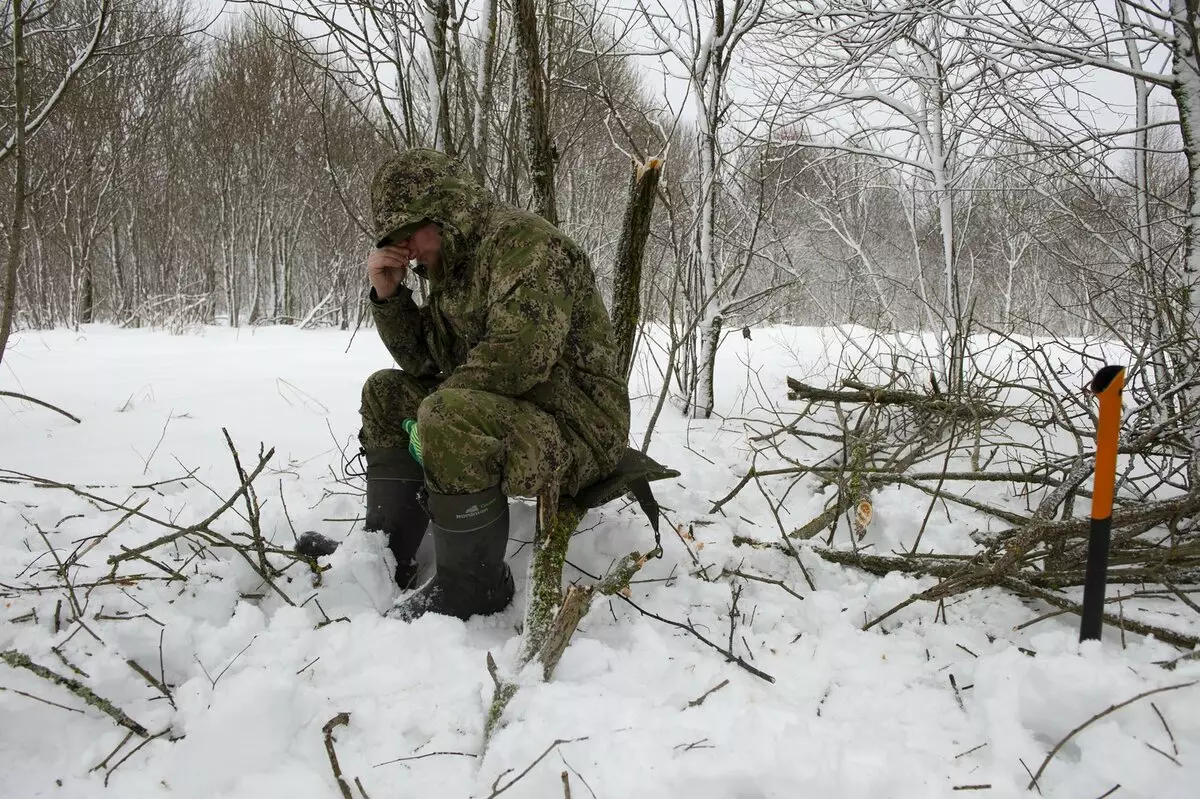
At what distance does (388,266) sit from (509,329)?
63cm

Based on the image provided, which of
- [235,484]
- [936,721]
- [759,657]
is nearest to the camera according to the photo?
[936,721]

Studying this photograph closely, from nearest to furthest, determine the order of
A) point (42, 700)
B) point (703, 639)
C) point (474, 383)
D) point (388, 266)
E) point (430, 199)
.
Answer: point (42, 700)
point (703, 639)
point (474, 383)
point (430, 199)
point (388, 266)

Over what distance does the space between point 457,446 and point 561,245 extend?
2.15 ft

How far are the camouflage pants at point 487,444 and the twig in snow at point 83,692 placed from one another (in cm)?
77

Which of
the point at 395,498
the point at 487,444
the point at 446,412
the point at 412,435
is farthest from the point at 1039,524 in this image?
the point at 395,498

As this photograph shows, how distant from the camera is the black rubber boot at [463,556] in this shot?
1.68 metres

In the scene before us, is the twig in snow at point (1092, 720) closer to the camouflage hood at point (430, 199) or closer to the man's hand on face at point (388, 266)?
the camouflage hood at point (430, 199)

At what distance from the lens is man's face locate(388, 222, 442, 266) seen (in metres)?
1.93

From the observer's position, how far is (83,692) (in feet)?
4.10

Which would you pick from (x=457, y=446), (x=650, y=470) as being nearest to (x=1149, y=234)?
(x=650, y=470)

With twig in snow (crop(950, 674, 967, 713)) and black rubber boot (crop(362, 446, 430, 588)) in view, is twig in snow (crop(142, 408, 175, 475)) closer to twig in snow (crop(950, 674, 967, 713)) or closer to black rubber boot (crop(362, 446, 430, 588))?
black rubber boot (crop(362, 446, 430, 588))

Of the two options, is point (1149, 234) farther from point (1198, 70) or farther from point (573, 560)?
point (573, 560)

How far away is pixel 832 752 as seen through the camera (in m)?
1.18

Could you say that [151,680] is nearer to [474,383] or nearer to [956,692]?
[474,383]
